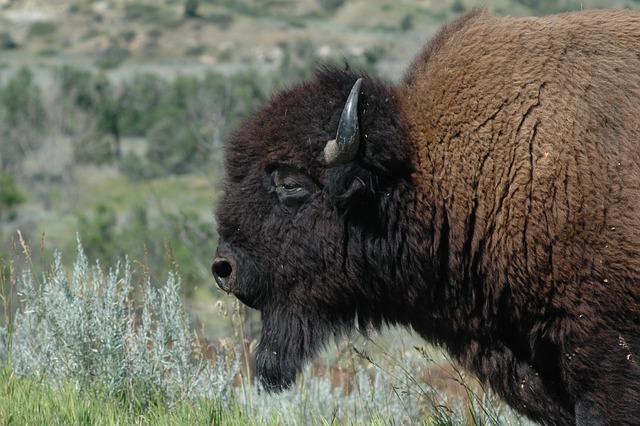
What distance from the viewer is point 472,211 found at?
4.21 m

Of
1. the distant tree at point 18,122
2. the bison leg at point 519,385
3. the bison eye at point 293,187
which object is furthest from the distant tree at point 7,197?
the bison leg at point 519,385

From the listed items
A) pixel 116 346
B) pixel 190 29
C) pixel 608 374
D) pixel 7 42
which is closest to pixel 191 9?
pixel 190 29

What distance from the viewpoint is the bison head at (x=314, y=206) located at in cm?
440

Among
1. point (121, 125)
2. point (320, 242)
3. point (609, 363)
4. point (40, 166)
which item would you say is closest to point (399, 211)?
point (320, 242)

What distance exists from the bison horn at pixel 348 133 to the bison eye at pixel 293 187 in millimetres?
247

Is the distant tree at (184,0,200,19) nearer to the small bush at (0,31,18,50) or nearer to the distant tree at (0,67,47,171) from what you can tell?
the small bush at (0,31,18,50)

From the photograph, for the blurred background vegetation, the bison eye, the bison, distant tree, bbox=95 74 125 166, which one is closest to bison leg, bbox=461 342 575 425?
the bison

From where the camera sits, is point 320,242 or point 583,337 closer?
point 583,337

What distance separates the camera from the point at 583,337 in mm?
3900

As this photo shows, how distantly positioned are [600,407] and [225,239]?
6.23 ft

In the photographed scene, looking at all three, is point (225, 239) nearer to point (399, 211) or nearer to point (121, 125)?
point (399, 211)

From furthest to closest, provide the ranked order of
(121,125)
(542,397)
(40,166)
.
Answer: (121,125)
(40,166)
(542,397)

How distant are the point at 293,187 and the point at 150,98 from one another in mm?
49533

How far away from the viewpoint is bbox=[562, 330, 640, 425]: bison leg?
12.7ft
